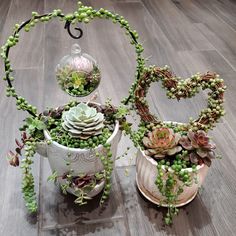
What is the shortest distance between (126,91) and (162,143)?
0.65m

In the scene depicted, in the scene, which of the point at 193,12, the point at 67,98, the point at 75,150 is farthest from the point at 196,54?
the point at 75,150

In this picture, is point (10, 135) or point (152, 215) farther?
point (10, 135)

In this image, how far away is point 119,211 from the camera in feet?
2.98

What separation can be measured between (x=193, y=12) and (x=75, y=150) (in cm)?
184

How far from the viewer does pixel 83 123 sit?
0.73m

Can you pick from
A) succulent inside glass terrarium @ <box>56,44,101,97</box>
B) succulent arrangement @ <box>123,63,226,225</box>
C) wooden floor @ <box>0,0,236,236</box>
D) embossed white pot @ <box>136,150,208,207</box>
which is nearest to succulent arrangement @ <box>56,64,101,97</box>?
succulent inside glass terrarium @ <box>56,44,101,97</box>

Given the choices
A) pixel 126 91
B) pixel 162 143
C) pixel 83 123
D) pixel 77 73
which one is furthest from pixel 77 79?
pixel 126 91

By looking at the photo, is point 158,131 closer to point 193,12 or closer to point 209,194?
point 209,194

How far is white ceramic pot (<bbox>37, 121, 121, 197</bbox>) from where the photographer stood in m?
0.75

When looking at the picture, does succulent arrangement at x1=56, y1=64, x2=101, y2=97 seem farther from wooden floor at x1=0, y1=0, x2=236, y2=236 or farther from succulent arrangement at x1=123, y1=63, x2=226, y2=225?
wooden floor at x1=0, y1=0, x2=236, y2=236

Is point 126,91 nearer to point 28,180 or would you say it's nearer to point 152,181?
point 152,181

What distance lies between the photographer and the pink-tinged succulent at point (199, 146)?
77 cm

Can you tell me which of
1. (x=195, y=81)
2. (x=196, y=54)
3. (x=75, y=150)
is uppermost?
(x=195, y=81)

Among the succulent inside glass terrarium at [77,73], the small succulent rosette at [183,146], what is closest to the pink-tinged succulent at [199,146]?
the small succulent rosette at [183,146]
